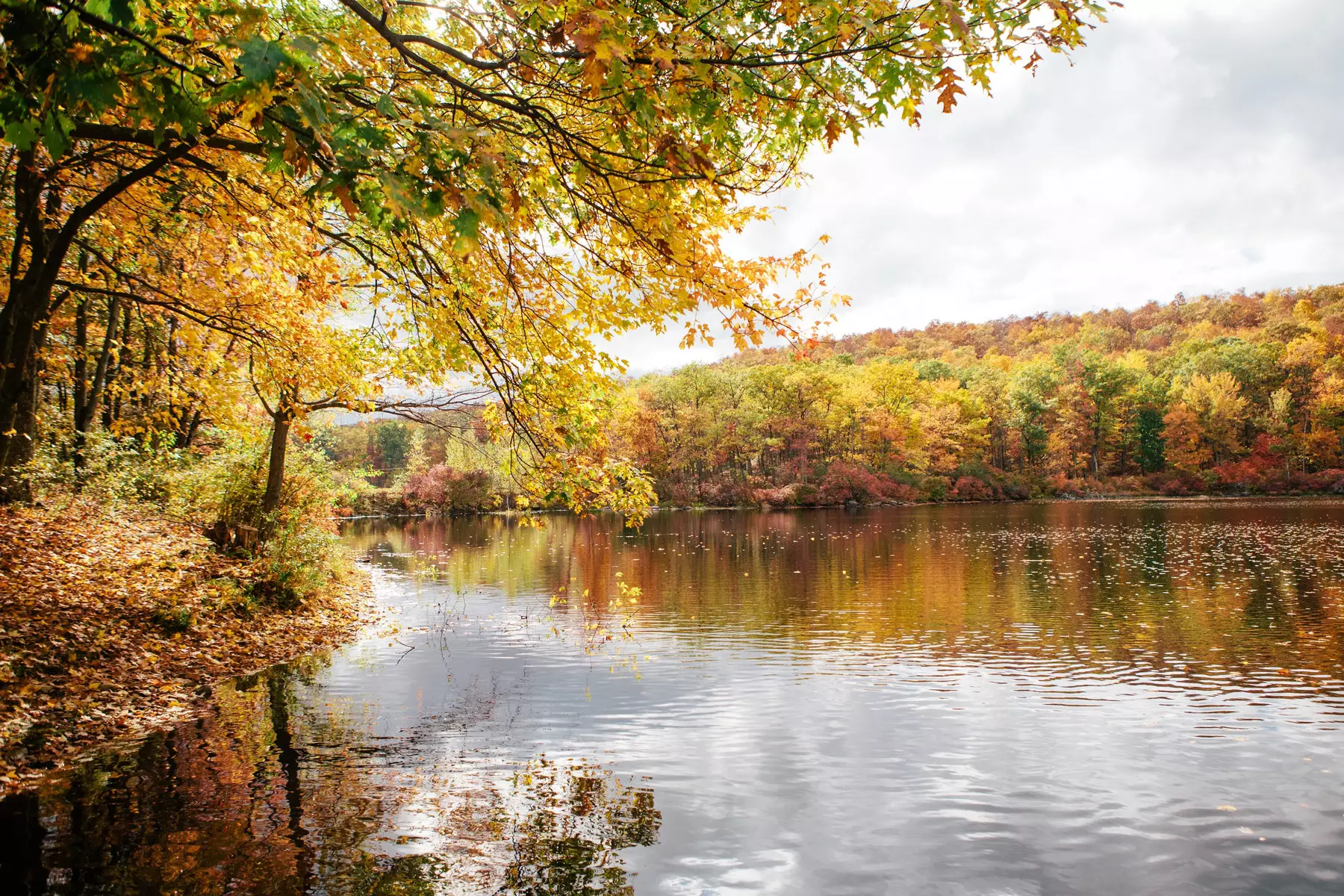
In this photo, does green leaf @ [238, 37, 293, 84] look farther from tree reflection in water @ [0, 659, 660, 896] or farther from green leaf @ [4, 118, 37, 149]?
tree reflection in water @ [0, 659, 660, 896]

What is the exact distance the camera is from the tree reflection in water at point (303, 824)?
16.2 feet

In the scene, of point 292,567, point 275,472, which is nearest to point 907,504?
point 292,567

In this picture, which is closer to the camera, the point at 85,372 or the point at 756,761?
the point at 756,761

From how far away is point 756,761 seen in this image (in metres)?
7.86

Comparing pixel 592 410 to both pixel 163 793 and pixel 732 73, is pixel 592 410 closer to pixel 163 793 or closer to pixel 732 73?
pixel 732 73

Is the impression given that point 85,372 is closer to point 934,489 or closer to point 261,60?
point 261,60

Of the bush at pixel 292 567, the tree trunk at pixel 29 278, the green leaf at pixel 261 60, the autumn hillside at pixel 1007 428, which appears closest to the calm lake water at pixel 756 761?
the bush at pixel 292 567

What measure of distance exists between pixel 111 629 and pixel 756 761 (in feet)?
26.6

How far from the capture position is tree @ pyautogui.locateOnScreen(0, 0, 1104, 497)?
3395 millimetres

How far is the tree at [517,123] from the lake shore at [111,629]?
6.97 feet

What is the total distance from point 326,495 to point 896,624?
41.9 feet

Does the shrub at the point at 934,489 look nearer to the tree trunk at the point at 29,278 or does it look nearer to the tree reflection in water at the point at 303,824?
the tree reflection in water at the point at 303,824

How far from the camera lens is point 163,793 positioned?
6109 mm

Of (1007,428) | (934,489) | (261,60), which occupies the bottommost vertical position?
(934,489)
